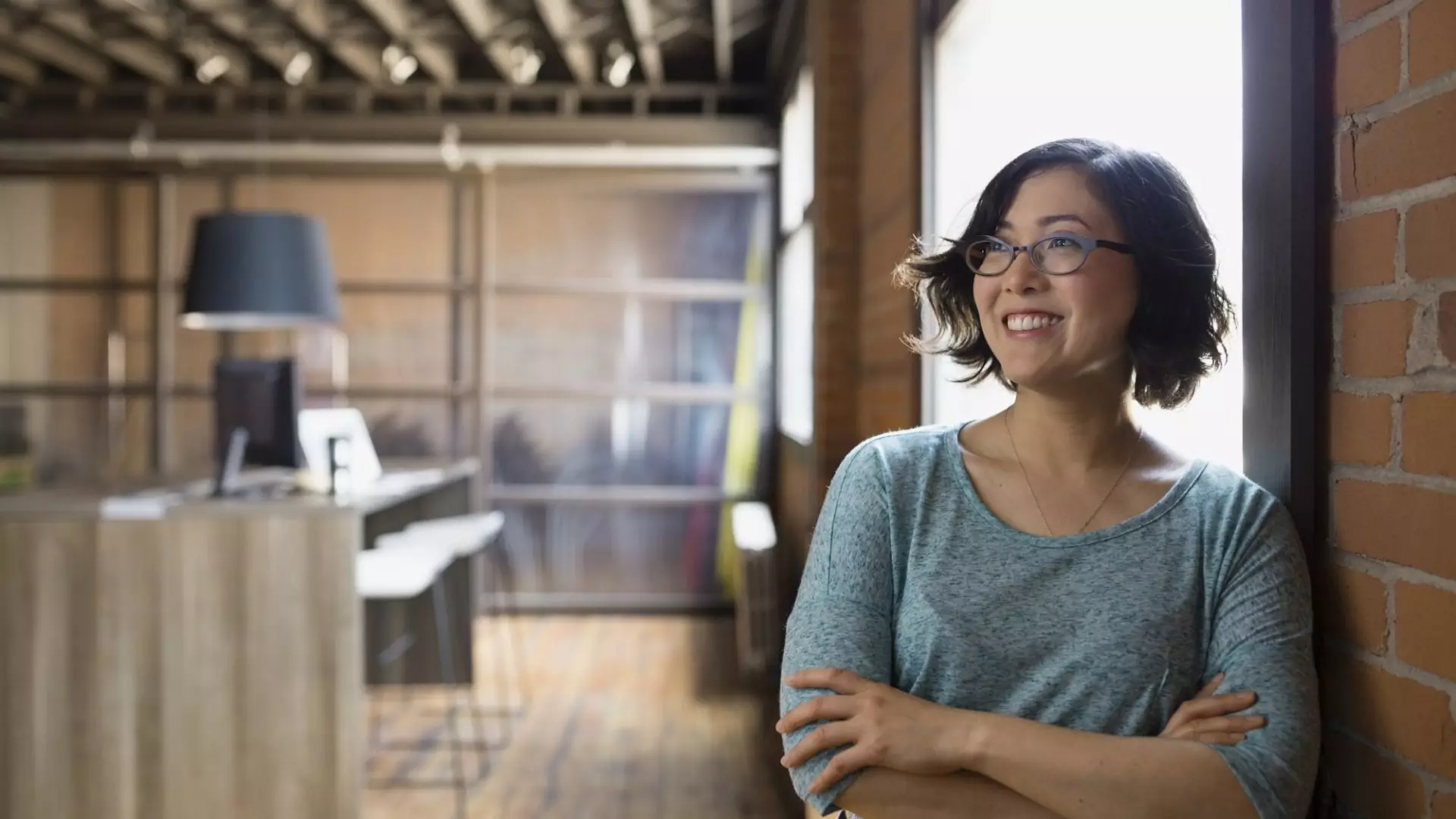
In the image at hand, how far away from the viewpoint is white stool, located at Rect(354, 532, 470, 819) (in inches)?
127

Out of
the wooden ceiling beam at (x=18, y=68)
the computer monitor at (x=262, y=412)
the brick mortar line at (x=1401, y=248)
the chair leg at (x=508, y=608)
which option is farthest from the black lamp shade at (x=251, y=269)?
the brick mortar line at (x=1401, y=248)

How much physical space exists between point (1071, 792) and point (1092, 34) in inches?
47.3

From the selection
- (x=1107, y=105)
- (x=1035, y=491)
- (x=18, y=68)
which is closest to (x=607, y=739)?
(x=1107, y=105)

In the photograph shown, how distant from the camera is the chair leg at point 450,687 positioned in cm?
343

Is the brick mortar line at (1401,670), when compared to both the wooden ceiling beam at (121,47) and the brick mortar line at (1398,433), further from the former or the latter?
the wooden ceiling beam at (121,47)

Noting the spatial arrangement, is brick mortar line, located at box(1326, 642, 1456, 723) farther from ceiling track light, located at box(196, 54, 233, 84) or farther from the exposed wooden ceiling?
ceiling track light, located at box(196, 54, 233, 84)

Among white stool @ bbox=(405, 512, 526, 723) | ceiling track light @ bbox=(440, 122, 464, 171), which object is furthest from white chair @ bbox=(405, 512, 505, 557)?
ceiling track light @ bbox=(440, 122, 464, 171)

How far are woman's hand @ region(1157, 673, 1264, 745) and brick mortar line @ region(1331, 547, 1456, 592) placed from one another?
153mm

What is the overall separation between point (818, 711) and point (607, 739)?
3.08 metres

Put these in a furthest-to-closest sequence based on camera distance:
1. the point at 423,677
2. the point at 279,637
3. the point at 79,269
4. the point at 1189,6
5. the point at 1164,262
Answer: the point at 79,269, the point at 423,677, the point at 279,637, the point at 1189,6, the point at 1164,262

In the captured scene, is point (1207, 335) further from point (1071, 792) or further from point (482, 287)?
point (482, 287)

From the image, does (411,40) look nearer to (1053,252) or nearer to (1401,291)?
(1053,252)

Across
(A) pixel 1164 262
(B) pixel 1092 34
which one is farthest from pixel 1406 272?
(B) pixel 1092 34

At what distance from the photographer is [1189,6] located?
4.65ft
